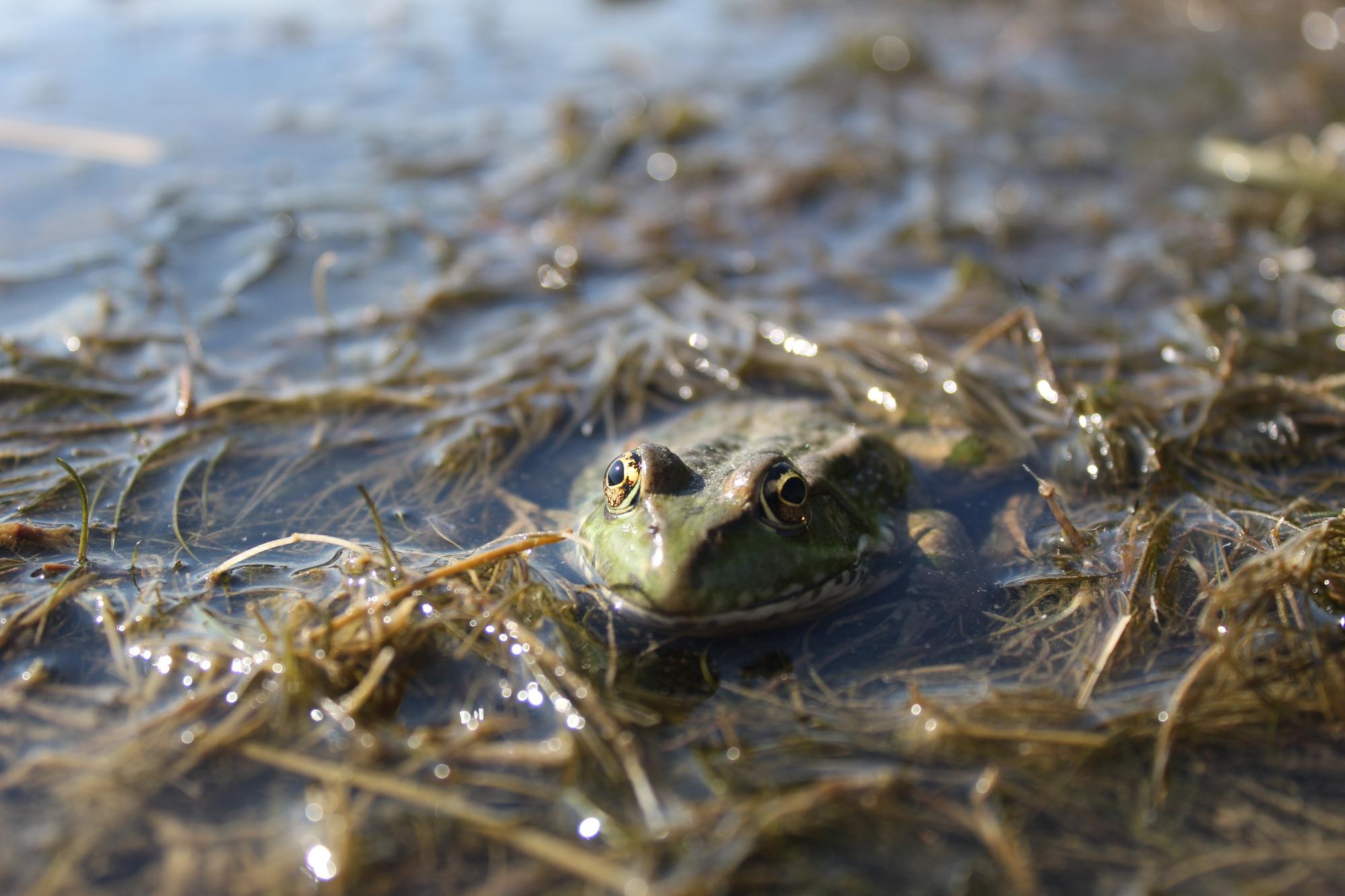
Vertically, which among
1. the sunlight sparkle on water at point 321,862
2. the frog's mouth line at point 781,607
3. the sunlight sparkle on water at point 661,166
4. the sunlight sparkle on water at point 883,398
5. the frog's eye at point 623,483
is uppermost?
the frog's eye at point 623,483

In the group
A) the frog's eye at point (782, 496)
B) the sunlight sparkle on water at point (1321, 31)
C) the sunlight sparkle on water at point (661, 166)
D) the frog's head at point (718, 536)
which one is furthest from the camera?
the sunlight sparkle on water at point (1321, 31)

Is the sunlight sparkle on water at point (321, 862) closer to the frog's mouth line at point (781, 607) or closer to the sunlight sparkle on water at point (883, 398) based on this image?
the frog's mouth line at point (781, 607)

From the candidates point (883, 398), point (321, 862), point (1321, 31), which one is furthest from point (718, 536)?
point (1321, 31)

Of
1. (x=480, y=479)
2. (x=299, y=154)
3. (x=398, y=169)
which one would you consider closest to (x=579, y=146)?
(x=398, y=169)

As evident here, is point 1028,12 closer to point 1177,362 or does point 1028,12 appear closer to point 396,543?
point 1177,362

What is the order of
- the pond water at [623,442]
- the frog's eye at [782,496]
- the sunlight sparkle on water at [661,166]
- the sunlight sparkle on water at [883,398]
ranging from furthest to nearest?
the sunlight sparkle on water at [661,166] → the sunlight sparkle on water at [883,398] → the frog's eye at [782,496] → the pond water at [623,442]

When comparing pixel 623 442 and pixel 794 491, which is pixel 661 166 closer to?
pixel 623 442

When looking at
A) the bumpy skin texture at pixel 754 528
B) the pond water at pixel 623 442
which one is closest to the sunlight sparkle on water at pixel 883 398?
the pond water at pixel 623 442
